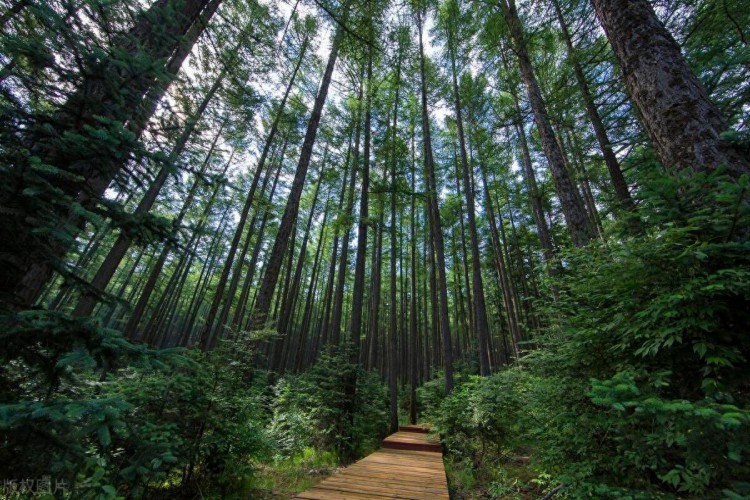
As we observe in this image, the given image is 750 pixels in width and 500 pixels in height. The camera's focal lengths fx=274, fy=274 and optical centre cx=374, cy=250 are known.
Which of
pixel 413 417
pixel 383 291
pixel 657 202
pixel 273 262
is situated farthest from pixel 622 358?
pixel 383 291

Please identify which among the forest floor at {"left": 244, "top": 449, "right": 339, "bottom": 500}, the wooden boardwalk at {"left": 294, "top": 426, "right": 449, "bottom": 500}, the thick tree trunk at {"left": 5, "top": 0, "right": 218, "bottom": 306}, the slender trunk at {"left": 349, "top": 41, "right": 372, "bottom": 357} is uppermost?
the slender trunk at {"left": 349, "top": 41, "right": 372, "bottom": 357}

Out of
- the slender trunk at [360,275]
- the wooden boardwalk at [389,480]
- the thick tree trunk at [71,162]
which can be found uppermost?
the slender trunk at [360,275]

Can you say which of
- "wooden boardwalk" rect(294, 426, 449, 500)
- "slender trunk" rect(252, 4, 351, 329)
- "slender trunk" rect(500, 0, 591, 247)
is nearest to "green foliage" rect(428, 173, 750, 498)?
"wooden boardwalk" rect(294, 426, 449, 500)

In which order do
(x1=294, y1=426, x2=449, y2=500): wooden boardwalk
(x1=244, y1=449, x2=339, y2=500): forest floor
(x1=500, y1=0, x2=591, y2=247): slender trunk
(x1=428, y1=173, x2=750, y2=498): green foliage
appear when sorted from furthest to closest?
(x1=500, y1=0, x2=591, y2=247): slender trunk → (x1=244, y1=449, x2=339, y2=500): forest floor → (x1=294, y1=426, x2=449, y2=500): wooden boardwalk → (x1=428, y1=173, x2=750, y2=498): green foliage

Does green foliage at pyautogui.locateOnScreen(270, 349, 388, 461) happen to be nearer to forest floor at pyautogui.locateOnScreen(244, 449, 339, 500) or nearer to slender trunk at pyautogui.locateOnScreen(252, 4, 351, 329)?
forest floor at pyautogui.locateOnScreen(244, 449, 339, 500)

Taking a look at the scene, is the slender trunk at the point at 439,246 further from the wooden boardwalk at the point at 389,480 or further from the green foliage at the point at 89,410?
the green foliage at the point at 89,410

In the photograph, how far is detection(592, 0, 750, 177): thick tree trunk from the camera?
2.15 metres

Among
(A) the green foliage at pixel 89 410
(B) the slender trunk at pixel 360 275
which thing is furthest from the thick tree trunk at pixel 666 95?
(B) the slender trunk at pixel 360 275

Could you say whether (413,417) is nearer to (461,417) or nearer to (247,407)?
(461,417)

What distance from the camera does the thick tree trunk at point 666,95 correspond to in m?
2.15

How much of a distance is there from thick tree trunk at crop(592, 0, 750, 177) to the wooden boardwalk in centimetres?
426

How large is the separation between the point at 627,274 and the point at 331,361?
7.42m

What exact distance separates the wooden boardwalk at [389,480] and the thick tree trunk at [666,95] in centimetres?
426

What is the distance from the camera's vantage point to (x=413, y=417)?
1070 cm
